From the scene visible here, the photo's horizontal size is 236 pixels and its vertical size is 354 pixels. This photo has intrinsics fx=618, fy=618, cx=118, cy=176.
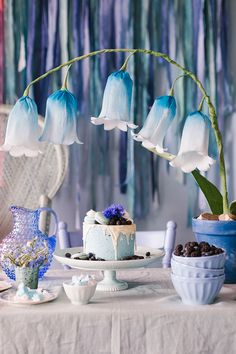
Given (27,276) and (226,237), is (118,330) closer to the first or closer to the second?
(27,276)

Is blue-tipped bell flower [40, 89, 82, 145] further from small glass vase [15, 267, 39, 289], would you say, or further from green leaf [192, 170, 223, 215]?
green leaf [192, 170, 223, 215]

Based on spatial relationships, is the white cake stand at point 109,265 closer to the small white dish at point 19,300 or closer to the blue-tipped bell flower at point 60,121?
the small white dish at point 19,300

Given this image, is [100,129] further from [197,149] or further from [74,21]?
[197,149]

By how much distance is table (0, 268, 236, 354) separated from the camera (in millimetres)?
1248

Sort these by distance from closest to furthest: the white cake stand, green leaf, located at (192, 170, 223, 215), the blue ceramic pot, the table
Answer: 1. the table
2. the white cake stand
3. the blue ceramic pot
4. green leaf, located at (192, 170, 223, 215)

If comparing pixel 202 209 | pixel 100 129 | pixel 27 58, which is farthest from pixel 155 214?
pixel 27 58

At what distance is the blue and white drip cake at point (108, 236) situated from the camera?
1500 millimetres

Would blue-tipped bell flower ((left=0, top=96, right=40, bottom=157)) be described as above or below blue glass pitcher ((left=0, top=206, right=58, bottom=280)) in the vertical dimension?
above

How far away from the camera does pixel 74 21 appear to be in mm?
2768

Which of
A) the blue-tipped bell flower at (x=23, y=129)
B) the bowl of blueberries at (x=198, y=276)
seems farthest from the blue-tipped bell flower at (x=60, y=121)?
the bowl of blueberries at (x=198, y=276)

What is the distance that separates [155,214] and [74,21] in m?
0.95

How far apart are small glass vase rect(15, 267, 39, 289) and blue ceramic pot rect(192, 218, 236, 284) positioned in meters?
0.44

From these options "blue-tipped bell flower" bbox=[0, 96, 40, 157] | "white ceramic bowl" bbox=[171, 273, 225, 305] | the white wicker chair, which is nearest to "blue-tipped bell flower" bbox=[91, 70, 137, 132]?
"blue-tipped bell flower" bbox=[0, 96, 40, 157]

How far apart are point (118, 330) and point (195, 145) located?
0.47 m
